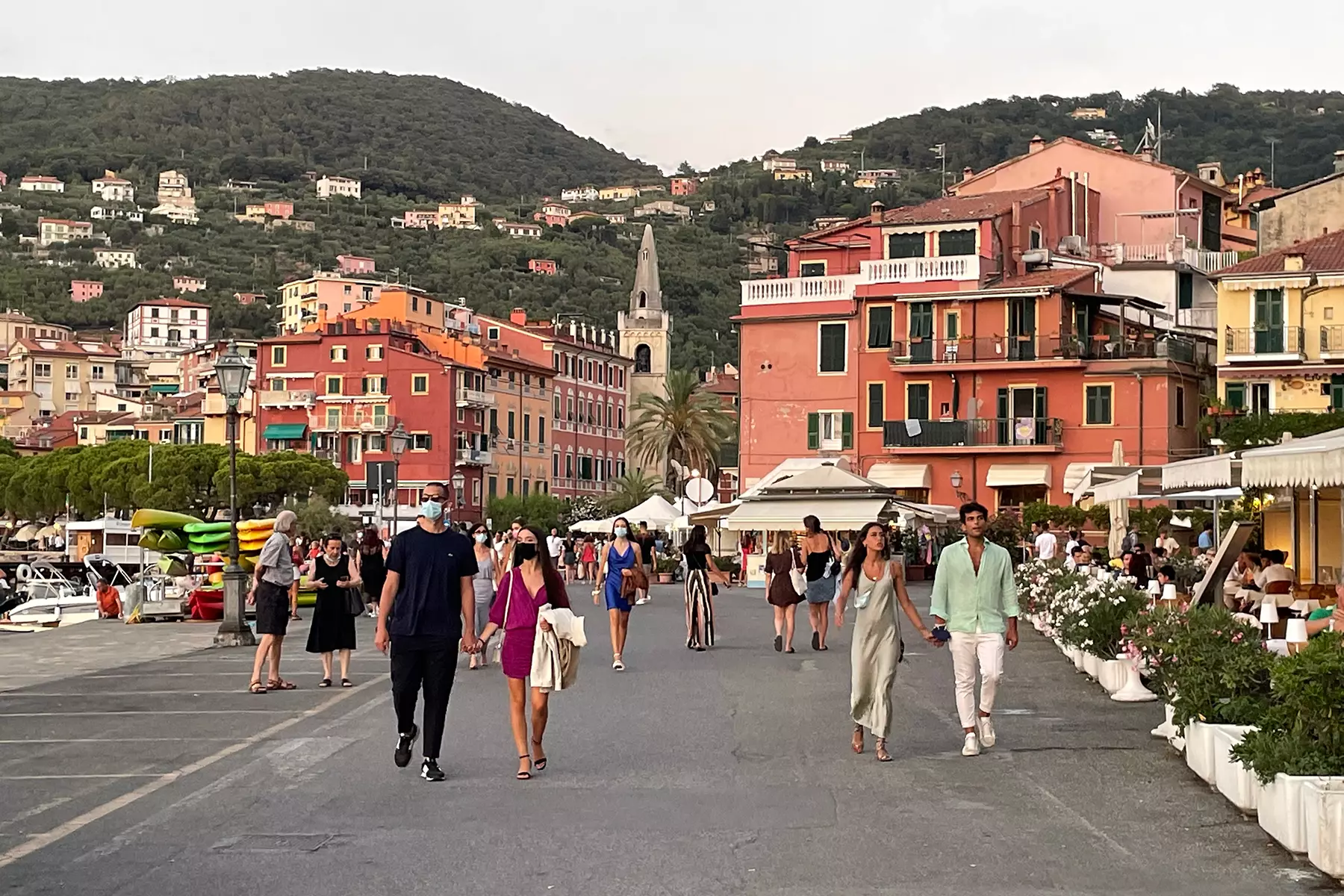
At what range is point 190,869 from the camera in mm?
8523

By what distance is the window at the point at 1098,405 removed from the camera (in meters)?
61.3

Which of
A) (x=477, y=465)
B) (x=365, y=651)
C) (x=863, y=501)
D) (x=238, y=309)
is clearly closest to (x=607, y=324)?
(x=238, y=309)

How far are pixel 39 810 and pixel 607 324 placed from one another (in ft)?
517

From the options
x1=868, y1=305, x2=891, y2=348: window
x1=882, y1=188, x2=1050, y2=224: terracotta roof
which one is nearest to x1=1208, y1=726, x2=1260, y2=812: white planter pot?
x1=868, y1=305, x2=891, y2=348: window

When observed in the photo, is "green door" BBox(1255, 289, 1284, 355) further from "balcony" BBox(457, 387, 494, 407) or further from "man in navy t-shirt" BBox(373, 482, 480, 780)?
"balcony" BBox(457, 387, 494, 407)

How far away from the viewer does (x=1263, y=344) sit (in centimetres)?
5672

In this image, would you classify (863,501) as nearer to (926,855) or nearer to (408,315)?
(926,855)

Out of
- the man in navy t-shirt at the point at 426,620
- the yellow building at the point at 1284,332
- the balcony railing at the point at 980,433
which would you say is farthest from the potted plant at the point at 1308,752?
the balcony railing at the point at 980,433

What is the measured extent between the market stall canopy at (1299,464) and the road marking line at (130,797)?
8.62 meters

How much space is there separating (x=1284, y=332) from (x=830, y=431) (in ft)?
52.7

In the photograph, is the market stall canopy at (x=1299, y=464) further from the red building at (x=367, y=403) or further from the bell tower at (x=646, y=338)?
the bell tower at (x=646, y=338)

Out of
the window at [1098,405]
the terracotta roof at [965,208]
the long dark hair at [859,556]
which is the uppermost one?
the terracotta roof at [965,208]

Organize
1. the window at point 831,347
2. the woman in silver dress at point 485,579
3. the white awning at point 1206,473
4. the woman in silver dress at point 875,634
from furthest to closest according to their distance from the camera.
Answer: the window at point 831,347 → the woman in silver dress at point 485,579 → the white awning at point 1206,473 → the woman in silver dress at point 875,634

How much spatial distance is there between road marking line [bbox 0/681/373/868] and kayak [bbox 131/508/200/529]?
29.8m
